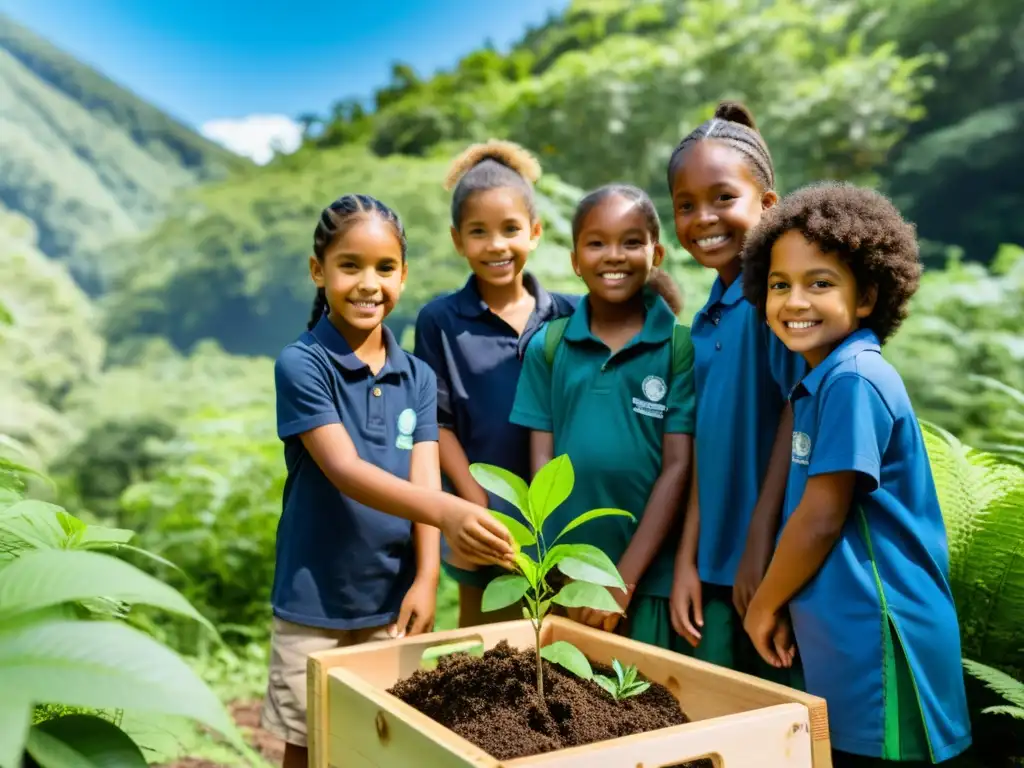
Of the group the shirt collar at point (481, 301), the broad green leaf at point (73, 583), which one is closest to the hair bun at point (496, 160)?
the shirt collar at point (481, 301)

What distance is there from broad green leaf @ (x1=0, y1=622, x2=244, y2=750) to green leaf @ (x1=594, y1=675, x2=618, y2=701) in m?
0.81

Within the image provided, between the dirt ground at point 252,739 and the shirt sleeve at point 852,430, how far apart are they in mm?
2224

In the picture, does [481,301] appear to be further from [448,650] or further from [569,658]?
[569,658]

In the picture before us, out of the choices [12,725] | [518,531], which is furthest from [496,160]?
[12,725]

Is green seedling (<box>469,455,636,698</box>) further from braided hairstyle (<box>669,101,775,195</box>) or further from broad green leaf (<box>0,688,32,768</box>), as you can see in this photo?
braided hairstyle (<box>669,101,775,195</box>)

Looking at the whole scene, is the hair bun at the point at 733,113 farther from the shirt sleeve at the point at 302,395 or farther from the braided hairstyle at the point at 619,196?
the shirt sleeve at the point at 302,395

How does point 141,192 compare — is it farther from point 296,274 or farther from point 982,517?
point 982,517

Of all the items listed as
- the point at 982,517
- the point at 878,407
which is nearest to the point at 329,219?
the point at 878,407

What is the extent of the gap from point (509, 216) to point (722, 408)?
80 centimetres

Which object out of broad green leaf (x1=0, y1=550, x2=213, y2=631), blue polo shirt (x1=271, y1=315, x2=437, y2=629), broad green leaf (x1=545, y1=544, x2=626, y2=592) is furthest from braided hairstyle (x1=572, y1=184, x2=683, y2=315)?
broad green leaf (x1=0, y1=550, x2=213, y2=631)

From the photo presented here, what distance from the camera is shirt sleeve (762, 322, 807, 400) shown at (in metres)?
1.77

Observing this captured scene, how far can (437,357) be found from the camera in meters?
2.33

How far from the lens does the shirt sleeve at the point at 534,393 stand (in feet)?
6.82

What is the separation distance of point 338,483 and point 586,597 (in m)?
0.66
